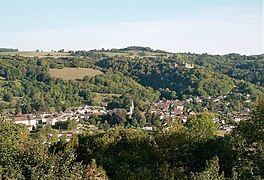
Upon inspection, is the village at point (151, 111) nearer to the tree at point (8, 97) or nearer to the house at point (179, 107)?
the house at point (179, 107)

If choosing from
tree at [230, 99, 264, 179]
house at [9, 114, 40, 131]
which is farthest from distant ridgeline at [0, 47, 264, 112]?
tree at [230, 99, 264, 179]

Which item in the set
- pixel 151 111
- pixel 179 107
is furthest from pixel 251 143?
pixel 179 107

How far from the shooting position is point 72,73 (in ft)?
378

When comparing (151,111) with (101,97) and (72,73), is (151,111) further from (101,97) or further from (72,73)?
(72,73)

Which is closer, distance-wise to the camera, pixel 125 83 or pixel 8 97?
pixel 8 97

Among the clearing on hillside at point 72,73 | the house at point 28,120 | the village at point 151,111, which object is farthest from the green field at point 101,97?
the house at point 28,120

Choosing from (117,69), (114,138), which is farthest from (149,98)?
(114,138)

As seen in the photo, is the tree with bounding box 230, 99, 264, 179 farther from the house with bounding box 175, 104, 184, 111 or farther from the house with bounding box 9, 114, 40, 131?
the house with bounding box 175, 104, 184, 111

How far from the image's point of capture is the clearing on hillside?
111 meters

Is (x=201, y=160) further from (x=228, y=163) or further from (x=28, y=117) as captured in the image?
(x=28, y=117)

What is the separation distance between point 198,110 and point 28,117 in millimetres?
36480

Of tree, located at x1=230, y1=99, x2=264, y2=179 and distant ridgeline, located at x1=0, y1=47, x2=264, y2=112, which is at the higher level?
tree, located at x1=230, y1=99, x2=264, y2=179

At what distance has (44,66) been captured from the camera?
375 ft

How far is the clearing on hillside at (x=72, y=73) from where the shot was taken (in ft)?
366
